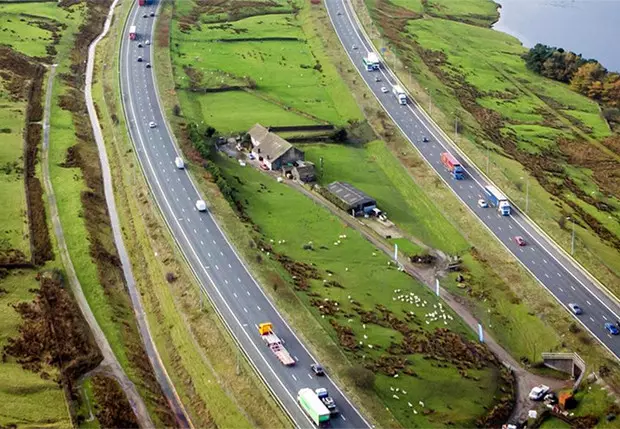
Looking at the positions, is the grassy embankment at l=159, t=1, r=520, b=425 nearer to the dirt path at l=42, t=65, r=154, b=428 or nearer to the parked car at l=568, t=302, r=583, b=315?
the parked car at l=568, t=302, r=583, b=315

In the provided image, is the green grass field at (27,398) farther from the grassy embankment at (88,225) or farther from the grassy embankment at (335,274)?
the grassy embankment at (335,274)

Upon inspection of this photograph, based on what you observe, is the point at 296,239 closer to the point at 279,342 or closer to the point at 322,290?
the point at 322,290

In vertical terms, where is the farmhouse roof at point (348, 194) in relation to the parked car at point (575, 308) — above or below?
below

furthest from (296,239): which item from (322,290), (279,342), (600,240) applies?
(600,240)

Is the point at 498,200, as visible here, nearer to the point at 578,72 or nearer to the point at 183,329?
the point at 183,329

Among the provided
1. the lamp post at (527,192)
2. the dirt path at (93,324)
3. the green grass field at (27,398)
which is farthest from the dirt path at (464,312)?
the green grass field at (27,398)

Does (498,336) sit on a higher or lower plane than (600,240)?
lower
